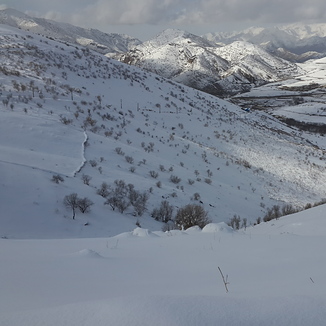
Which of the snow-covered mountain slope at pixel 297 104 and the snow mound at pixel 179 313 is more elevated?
the snow-covered mountain slope at pixel 297 104

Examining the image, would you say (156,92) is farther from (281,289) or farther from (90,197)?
(281,289)

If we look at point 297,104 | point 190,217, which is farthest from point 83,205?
point 297,104

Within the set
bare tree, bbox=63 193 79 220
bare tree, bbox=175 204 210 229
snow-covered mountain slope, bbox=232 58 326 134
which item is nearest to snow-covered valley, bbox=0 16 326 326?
bare tree, bbox=63 193 79 220

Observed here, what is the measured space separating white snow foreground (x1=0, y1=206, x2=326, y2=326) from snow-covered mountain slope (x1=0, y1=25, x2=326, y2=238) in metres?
3.39

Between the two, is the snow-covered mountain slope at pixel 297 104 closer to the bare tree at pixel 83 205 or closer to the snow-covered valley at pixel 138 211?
the snow-covered valley at pixel 138 211

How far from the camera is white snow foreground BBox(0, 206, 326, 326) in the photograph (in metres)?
1.97

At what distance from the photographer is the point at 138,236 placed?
6.05 meters

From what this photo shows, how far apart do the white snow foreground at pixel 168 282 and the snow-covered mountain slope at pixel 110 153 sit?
3389mm

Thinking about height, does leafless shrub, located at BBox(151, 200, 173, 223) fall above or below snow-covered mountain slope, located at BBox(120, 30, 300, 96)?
below

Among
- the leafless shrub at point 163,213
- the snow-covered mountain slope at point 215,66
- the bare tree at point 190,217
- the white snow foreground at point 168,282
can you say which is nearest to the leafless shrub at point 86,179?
the leafless shrub at point 163,213

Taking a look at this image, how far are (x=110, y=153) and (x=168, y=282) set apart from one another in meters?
11.1

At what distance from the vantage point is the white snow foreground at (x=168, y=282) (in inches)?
77.5

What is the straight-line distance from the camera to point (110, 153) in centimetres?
1369

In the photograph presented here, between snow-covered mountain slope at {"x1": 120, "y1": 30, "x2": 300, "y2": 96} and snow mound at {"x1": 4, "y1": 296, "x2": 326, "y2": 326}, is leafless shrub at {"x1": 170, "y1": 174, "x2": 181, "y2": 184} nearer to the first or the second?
snow mound at {"x1": 4, "y1": 296, "x2": 326, "y2": 326}
